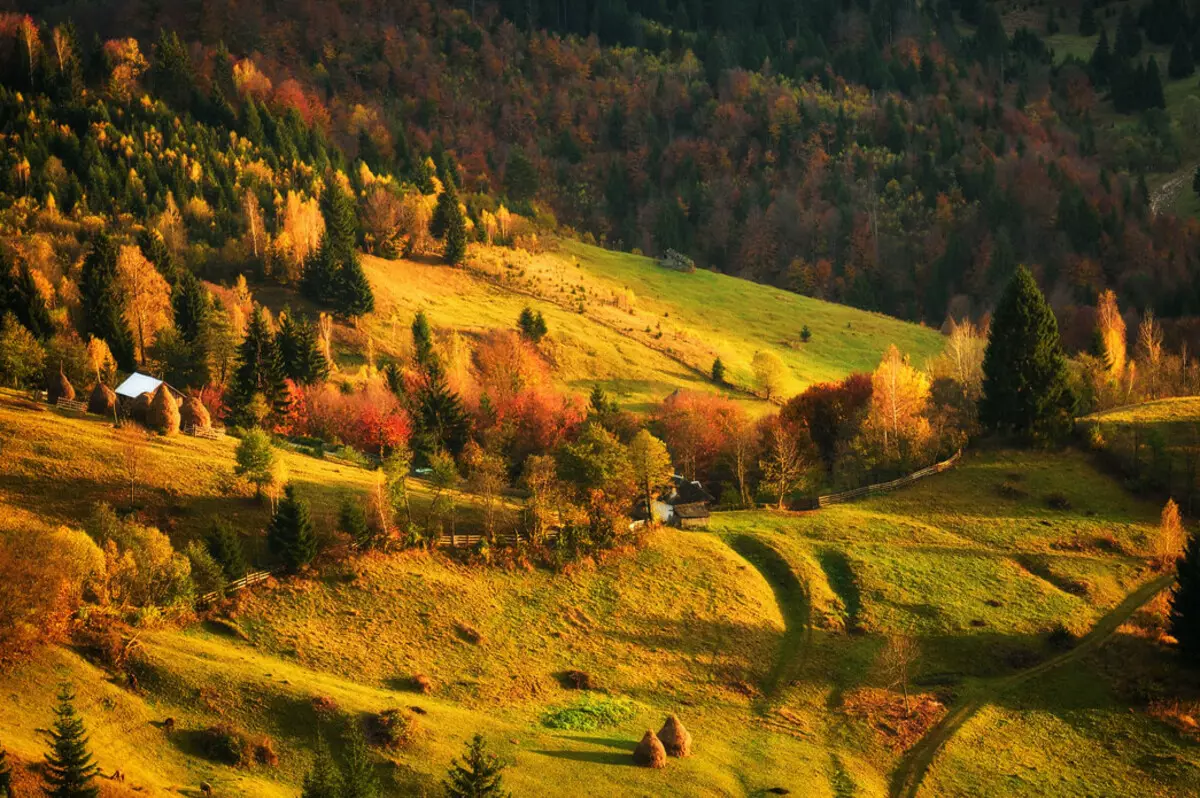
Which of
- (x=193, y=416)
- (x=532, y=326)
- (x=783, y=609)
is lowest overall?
(x=783, y=609)

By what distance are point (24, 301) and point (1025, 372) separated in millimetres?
93677

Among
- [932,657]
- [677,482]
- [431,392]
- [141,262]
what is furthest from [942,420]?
[141,262]

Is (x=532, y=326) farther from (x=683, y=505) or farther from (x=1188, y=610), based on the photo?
(x=1188, y=610)

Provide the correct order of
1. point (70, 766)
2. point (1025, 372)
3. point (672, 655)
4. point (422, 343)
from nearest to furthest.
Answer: point (70, 766) < point (672, 655) < point (1025, 372) < point (422, 343)

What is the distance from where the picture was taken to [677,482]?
10788 centimetres

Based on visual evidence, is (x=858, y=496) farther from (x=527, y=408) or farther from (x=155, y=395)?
(x=155, y=395)

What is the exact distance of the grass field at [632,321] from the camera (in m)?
139

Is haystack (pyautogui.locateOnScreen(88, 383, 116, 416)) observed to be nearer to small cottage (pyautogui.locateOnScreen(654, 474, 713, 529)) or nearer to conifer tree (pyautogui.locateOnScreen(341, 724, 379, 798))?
small cottage (pyautogui.locateOnScreen(654, 474, 713, 529))

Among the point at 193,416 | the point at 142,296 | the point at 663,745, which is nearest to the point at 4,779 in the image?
the point at 663,745

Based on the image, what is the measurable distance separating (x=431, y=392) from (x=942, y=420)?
1905 inches

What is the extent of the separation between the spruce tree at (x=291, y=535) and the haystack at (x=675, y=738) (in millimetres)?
26254

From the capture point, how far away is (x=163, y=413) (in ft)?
292

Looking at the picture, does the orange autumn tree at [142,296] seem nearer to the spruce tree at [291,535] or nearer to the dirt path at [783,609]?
the spruce tree at [291,535]

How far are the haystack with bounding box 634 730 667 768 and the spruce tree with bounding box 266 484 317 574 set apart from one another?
85.7 feet
